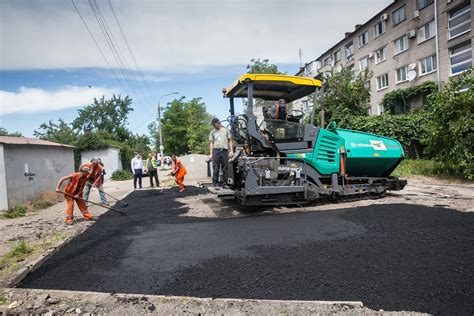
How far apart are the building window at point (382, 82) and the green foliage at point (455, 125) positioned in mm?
13048

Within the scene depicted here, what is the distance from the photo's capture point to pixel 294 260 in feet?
11.9

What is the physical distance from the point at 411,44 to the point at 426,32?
121 centimetres

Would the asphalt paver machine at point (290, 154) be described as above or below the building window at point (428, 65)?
below

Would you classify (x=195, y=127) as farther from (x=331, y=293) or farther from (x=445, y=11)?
(x=331, y=293)

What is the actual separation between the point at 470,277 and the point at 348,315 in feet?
4.41

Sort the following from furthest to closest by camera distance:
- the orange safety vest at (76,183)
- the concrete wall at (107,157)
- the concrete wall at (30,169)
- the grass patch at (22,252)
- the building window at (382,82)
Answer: the building window at (382,82)
the concrete wall at (107,157)
the concrete wall at (30,169)
the orange safety vest at (76,183)
the grass patch at (22,252)

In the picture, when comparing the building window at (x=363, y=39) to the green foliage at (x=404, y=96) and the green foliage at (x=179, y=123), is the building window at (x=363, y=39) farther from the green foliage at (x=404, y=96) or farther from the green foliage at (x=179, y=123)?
the green foliage at (x=179, y=123)

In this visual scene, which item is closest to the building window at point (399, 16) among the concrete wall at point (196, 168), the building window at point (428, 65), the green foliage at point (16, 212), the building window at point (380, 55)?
the building window at point (380, 55)

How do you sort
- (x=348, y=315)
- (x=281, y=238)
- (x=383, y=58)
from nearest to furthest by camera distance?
(x=348, y=315) → (x=281, y=238) → (x=383, y=58)

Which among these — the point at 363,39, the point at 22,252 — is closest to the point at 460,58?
the point at 363,39

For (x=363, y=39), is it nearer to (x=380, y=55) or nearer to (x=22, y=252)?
(x=380, y=55)

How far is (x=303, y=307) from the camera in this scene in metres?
2.63

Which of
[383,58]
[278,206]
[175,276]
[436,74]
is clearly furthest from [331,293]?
[383,58]

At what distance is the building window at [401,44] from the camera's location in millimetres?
20870
